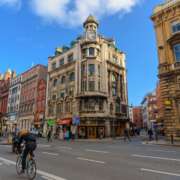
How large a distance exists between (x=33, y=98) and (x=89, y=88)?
20971 millimetres

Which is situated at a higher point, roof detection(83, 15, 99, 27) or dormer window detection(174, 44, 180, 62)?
roof detection(83, 15, 99, 27)

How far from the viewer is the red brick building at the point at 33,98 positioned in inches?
2036

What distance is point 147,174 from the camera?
7.23m

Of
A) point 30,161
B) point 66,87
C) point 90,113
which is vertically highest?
point 66,87

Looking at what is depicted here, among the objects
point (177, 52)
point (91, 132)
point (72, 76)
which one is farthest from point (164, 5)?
point (91, 132)

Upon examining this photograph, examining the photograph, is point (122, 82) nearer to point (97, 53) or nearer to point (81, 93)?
point (97, 53)

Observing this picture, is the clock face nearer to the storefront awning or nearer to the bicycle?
the storefront awning

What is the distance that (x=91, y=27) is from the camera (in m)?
46.0

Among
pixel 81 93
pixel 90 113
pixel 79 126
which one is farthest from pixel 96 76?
pixel 79 126

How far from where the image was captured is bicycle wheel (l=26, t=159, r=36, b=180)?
6.84 metres

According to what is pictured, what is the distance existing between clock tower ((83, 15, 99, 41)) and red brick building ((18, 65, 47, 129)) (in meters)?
17.6

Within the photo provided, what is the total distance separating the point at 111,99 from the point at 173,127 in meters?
20.0

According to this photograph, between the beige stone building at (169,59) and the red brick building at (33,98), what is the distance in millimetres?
32274

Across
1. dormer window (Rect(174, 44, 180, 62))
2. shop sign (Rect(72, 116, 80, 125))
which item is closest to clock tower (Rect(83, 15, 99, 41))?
shop sign (Rect(72, 116, 80, 125))
